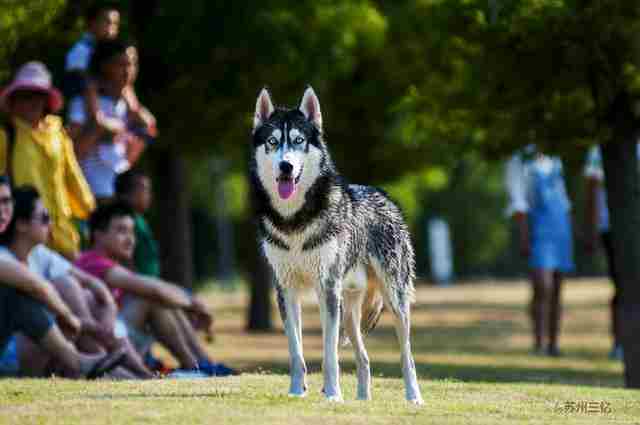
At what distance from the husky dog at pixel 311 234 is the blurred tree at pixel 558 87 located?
4992mm

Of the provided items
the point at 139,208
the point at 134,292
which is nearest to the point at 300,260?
the point at 134,292

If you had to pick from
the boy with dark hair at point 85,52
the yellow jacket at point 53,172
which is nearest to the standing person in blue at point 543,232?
the boy with dark hair at point 85,52

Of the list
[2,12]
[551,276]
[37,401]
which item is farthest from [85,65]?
[551,276]

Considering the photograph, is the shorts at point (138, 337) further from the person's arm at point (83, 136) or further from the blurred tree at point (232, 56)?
the blurred tree at point (232, 56)

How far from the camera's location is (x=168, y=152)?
80.6 ft

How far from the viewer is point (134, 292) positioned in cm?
1441

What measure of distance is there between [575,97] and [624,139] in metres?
0.71

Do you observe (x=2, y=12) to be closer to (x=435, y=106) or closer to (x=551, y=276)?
(x=435, y=106)

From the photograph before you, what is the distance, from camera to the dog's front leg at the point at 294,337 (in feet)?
33.1

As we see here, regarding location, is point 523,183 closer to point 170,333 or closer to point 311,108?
point 170,333

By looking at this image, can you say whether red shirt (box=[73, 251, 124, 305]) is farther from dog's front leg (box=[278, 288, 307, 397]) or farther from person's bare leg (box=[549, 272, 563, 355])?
person's bare leg (box=[549, 272, 563, 355])

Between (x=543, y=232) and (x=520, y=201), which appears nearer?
(x=543, y=232)

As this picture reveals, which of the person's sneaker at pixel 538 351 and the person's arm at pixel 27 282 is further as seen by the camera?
the person's sneaker at pixel 538 351

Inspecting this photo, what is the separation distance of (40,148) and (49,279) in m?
1.60
